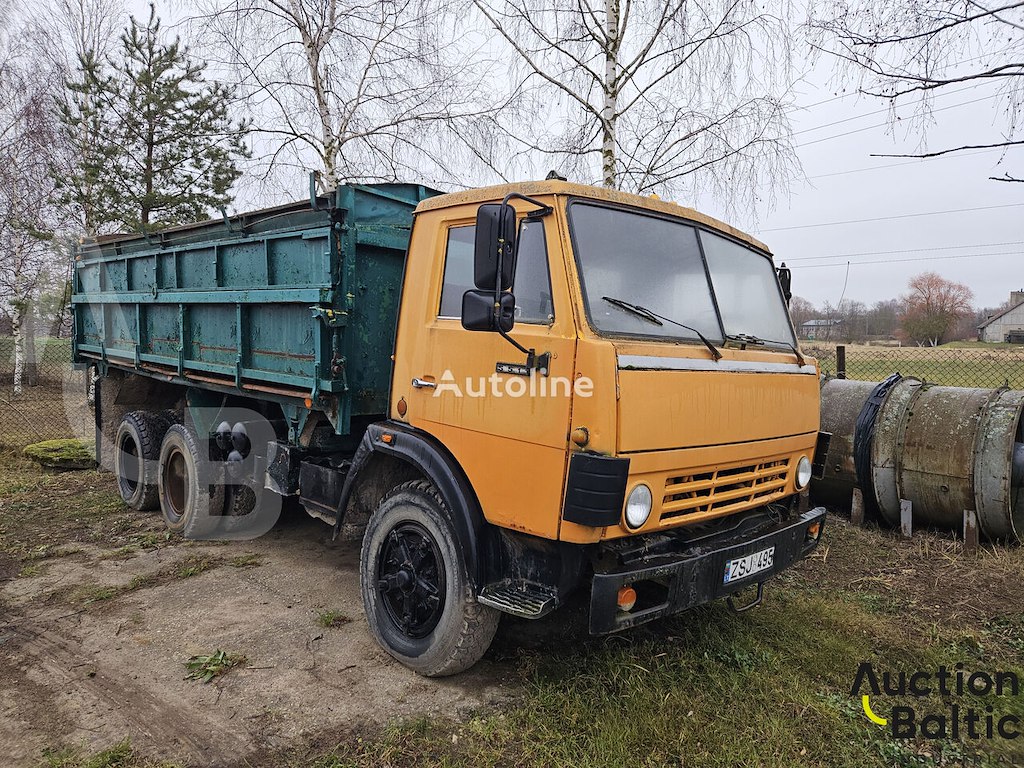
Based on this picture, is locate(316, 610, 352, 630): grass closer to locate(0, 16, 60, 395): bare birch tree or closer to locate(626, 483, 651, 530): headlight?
locate(626, 483, 651, 530): headlight

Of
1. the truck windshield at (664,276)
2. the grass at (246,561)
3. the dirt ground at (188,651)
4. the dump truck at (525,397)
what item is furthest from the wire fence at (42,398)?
the truck windshield at (664,276)

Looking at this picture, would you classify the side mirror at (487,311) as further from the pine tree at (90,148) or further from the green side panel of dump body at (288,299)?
the pine tree at (90,148)

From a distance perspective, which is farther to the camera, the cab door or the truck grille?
the truck grille

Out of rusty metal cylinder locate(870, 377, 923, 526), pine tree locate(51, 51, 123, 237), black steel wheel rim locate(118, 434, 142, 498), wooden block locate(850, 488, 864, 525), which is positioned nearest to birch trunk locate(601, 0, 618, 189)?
rusty metal cylinder locate(870, 377, 923, 526)

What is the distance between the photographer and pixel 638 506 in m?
2.66

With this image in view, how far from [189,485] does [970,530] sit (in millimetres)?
6270

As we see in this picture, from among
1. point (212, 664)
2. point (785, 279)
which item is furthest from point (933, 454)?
point (212, 664)

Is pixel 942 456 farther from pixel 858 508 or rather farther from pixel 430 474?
pixel 430 474

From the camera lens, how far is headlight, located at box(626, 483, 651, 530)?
8.64 feet

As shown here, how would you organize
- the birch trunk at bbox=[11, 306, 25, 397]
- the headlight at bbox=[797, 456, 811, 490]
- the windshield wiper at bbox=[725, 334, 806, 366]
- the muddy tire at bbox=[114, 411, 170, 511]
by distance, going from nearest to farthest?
1. the windshield wiper at bbox=[725, 334, 806, 366]
2. the headlight at bbox=[797, 456, 811, 490]
3. the muddy tire at bbox=[114, 411, 170, 511]
4. the birch trunk at bbox=[11, 306, 25, 397]

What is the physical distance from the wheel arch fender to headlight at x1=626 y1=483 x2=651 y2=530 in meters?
0.71

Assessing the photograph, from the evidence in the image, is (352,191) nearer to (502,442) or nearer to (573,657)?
(502,442)

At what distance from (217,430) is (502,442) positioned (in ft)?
11.6

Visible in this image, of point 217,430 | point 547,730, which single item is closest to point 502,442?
point 547,730
